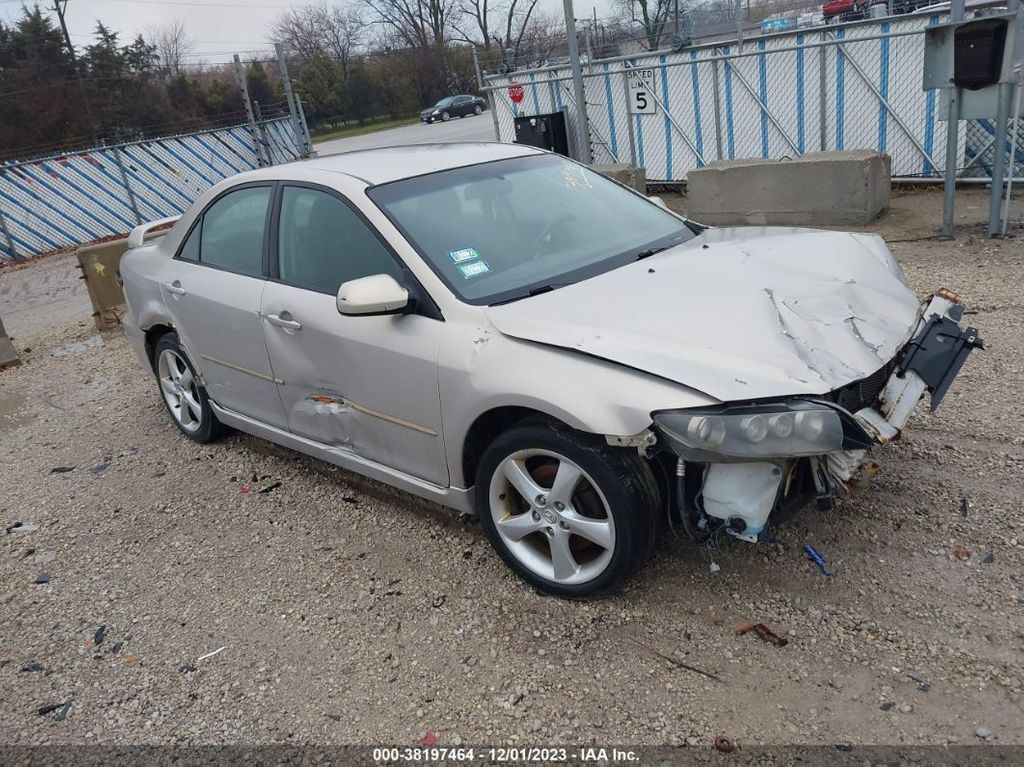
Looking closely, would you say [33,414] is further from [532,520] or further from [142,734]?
[532,520]

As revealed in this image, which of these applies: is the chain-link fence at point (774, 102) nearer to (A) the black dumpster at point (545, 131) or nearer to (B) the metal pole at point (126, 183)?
(A) the black dumpster at point (545, 131)

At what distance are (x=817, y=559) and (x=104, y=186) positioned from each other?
19.8m

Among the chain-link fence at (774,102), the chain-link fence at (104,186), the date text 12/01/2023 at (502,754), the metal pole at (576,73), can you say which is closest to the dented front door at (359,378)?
the date text 12/01/2023 at (502,754)

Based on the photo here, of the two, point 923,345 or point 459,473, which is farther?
point 459,473

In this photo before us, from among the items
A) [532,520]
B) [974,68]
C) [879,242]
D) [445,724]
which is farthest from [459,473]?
[974,68]

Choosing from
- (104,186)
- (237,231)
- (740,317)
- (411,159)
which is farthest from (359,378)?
(104,186)

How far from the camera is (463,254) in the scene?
11.8ft

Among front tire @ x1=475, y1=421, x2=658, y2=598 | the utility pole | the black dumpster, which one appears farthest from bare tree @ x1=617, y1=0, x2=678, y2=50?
the utility pole

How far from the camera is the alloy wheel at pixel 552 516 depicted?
3.08 m

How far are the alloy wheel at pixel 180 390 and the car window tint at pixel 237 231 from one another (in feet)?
2.88

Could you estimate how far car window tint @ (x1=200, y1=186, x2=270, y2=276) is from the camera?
4.36 metres

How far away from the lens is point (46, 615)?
3809 millimetres

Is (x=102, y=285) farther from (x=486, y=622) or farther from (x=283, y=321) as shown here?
(x=486, y=622)

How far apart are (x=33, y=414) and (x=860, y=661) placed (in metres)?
6.52
